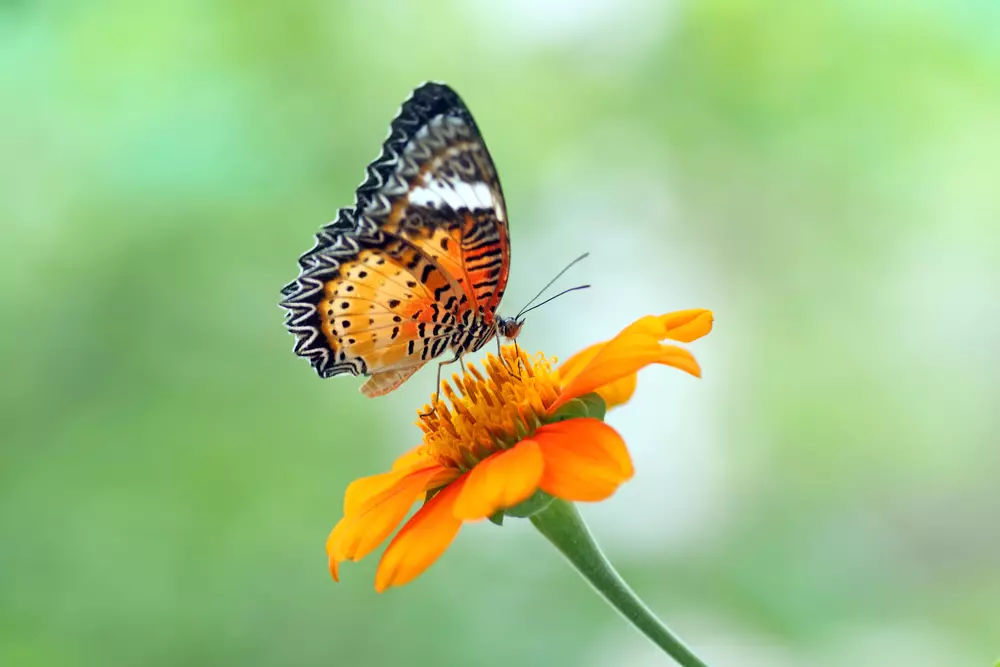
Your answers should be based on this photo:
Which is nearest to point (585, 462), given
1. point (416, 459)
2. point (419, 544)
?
point (419, 544)

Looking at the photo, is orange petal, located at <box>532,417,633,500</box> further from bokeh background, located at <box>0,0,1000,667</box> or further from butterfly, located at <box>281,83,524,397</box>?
bokeh background, located at <box>0,0,1000,667</box>

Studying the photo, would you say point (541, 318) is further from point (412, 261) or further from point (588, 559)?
point (588, 559)

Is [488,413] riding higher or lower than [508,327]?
lower

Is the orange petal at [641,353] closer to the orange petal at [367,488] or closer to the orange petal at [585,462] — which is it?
the orange petal at [585,462]

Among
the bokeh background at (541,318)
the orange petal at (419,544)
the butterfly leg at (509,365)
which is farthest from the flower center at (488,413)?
the bokeh background at (541,318)

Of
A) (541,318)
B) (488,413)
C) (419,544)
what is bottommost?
(419,544)

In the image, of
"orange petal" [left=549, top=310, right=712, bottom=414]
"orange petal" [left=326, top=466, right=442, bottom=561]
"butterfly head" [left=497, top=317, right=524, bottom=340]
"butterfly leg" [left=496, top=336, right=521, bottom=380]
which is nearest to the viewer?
"orange petal" [left=549, top=310, right=712, bottom=414]

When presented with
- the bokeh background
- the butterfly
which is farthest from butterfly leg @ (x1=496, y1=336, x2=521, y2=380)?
the bokeh background
